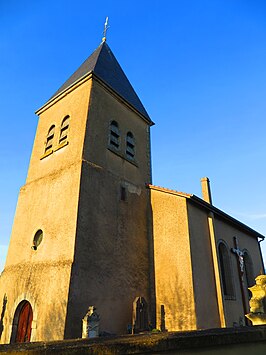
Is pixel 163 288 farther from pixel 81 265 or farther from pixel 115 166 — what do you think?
pixel 115 166

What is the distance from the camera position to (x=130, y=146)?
12.5m

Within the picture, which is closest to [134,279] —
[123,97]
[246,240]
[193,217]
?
[193,217]

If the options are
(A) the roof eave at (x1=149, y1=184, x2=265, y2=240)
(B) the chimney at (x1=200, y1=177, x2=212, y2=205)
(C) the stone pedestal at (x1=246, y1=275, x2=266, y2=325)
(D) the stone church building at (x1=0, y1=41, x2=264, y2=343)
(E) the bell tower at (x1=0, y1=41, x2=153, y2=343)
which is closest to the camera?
(C) the stone pedestal at (x1=246, y1=275, x2=266, y2=325)

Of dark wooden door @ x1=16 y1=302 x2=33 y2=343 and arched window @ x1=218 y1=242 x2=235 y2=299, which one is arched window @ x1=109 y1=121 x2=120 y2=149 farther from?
dark wooden door @ x1=16 y1=302 x2=33 y2=343

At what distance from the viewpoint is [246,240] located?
541 inches

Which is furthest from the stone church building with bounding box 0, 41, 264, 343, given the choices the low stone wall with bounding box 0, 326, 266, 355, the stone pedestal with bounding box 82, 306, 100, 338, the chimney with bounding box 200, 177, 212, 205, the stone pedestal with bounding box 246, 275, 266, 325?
the low stone wall with bounding box 0, 326, 266, 355

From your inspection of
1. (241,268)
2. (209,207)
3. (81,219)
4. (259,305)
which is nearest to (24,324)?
(81,219)

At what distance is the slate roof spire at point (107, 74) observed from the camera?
499 inches

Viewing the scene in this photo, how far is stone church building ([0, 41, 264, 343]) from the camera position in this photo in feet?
25.9

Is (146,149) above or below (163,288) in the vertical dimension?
above

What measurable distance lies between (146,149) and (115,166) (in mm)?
3017

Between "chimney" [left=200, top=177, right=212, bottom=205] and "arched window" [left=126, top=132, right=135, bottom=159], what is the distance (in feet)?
17.7

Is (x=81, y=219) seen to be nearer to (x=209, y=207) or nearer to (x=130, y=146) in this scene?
(x=130, y=146)

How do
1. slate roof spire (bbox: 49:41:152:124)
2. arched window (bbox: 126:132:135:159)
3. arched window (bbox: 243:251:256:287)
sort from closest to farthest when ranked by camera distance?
1. arched window (bbox: 126:132:135:159)
2. slate roof spire (bbox: 49:41:152:124)
3. arched window (bbox: 243:251:256:287)
